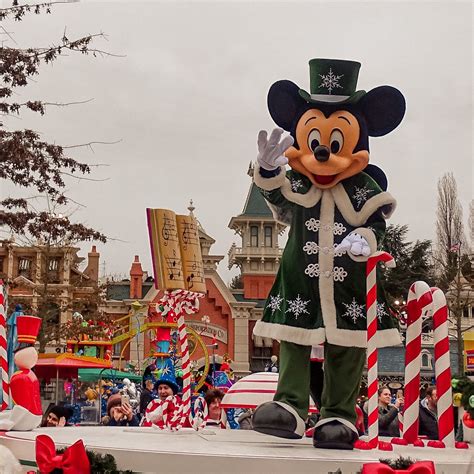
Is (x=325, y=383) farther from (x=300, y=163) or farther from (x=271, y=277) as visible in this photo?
(x=271, y=277)

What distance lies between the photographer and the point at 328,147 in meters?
5.08

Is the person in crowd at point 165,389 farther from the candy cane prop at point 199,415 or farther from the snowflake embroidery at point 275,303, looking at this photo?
the snowflake embroidery at point 275,303

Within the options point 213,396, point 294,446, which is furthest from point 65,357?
point 294,446

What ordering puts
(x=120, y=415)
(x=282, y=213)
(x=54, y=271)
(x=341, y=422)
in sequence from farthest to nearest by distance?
(x=54, y=271)
(x=120, y=415)
(x=282, y=213)
(x=341, y=422)

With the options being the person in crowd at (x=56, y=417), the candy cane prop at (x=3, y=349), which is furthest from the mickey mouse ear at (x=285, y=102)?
the person in crowd at (x=56, y=417)

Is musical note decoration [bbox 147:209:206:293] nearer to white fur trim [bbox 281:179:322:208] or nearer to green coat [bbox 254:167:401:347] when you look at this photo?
green coat [bbox 254:167:401:347]

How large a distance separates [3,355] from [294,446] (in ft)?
6.65

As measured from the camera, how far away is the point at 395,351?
85.0ft

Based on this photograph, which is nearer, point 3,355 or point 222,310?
point 3,355

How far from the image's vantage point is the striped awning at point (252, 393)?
6.79 m

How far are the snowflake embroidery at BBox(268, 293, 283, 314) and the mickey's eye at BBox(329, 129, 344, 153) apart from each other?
102 centimetres

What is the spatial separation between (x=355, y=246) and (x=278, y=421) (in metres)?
1.13

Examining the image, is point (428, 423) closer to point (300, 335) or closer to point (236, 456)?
point (300, 335)

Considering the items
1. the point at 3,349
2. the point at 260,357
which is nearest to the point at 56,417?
the point at 3,349
